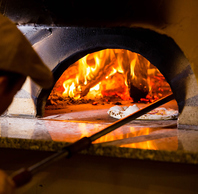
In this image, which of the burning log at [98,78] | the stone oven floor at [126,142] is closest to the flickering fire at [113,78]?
the burning log at [98,78]

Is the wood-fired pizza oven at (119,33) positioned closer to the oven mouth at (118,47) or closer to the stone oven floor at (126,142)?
the oven mouth at (118,47)

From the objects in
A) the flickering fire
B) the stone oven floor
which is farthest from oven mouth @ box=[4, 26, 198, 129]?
the flickering fire

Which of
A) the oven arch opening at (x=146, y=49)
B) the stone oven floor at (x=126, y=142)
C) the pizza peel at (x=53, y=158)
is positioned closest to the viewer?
the pizza peel at (x=53, y=158)

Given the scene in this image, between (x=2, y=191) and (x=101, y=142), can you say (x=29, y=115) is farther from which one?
(x=2, y=191)

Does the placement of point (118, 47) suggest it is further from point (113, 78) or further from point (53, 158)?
point (113, 78)

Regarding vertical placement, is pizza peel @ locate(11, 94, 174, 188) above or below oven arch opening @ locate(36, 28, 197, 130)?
below

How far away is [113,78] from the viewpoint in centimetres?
294

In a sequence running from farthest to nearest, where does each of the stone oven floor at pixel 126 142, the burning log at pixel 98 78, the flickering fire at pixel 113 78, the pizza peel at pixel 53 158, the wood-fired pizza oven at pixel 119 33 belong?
the burning log at pixel 98 78, the flickering fire at pixel 113 78, the wood-fired pizza oven at pixel 119 33, the stone oven floor at pixel 126 142, the pizza peel at pixel 53 158

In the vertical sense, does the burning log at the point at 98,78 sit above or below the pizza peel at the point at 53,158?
above

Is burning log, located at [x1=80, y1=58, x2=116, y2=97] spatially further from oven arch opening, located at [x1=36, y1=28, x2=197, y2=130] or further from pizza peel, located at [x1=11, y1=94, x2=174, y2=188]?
pizza peel, located at [x1=11, y1=94, x2=174, y2=188]

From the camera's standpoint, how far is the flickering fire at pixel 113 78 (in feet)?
8.02

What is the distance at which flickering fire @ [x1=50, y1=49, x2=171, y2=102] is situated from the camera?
96.3 inches

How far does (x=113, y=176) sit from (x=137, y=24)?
2.85 ft

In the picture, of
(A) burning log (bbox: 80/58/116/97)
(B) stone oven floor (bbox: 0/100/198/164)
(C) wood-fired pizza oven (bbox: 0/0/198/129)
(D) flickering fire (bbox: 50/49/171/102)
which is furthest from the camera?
(A) burning log (bbox: 80/58/116/97)
